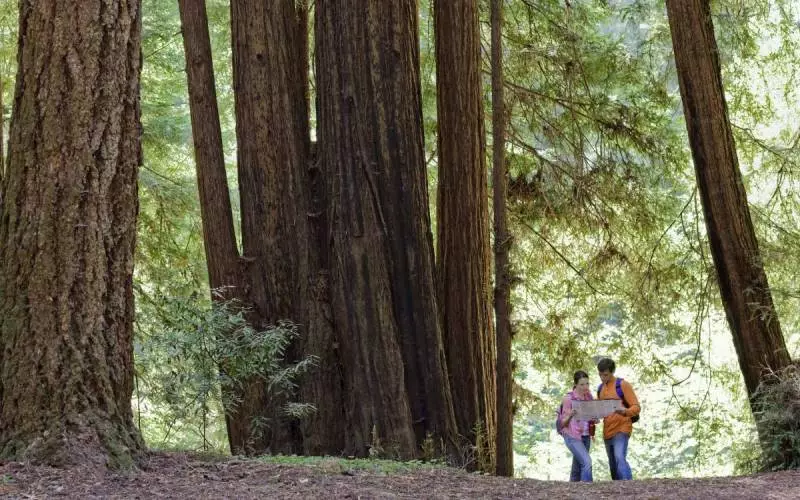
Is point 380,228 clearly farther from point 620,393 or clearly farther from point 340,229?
point 620,393

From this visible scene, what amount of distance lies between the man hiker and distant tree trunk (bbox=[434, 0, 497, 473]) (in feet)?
3.81

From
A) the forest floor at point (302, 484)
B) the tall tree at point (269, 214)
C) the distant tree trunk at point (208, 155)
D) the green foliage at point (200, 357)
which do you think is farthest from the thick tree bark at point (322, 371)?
the forest floor at point (302, 484)

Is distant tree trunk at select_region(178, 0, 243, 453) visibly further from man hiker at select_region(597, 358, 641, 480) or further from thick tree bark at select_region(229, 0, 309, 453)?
man hiker at select_region(597, 358, 641, 480)

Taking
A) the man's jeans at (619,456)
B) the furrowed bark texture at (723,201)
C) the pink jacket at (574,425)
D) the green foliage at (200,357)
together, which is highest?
the furrowed bark texture at (723,201)

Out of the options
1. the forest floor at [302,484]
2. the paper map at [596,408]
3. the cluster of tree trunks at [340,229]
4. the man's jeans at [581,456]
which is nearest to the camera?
the forest floor at [302,484]

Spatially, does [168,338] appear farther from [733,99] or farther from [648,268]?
[733,99]

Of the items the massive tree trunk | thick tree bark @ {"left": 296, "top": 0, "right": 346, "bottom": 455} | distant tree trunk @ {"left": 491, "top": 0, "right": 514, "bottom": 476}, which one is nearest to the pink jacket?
distant tree trunk @ {"left": 491, "top": 0, "right": 514, "bottom": 476}

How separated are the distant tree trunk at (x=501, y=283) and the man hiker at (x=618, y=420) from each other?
37.5 inches

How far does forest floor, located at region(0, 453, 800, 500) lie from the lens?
4.43 metres

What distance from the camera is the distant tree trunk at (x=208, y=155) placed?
895 cm

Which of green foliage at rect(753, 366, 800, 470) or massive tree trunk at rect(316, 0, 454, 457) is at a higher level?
massive tree trunk at rect(316, 0, 454, 457)

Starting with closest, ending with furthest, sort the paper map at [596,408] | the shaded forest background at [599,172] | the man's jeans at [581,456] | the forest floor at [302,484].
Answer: the forest floor at [302,484] < the paper map at [596,408] < the man's jeans at [581,456] < the shaded forest background at [599,172]

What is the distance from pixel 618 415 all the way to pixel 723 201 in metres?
2.17

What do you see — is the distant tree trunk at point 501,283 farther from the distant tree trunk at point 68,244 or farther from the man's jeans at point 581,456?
the distant tree trunk at point 68,244
